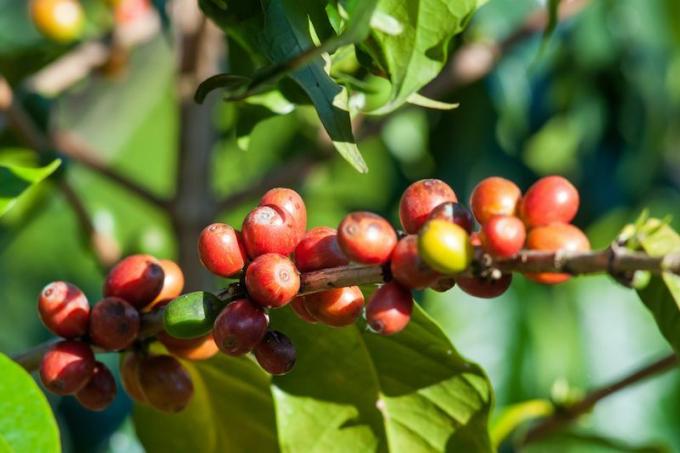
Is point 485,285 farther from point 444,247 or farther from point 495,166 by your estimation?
point 495,166

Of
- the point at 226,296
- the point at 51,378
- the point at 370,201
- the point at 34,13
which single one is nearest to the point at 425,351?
the point at 226,296

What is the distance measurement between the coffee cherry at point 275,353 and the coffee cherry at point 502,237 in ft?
0.72

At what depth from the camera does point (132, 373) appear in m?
1.05

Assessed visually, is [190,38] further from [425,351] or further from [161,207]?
[425,351]

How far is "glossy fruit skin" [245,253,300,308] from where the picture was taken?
84 cm

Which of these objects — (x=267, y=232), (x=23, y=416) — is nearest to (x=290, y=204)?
(x=267, y=232)

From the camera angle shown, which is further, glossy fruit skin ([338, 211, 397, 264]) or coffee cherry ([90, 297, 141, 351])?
coffee cherry ([90, 297, 141, 351])

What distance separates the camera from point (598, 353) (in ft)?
8.38

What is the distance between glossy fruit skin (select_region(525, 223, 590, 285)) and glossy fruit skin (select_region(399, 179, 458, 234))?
8 centimetres

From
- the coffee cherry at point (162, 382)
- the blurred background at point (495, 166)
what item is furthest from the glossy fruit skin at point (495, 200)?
the blurred background at point (495, 166)

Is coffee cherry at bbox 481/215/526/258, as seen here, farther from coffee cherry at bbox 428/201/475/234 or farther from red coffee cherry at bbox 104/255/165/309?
red coffee cherry at bbox 104/255/165/309

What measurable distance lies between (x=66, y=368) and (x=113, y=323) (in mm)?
55

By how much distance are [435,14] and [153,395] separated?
1.39ft

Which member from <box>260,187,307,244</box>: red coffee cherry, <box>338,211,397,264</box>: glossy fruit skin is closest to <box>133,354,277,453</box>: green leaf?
<box>260,187,307,244</box>: red coffee cherry
